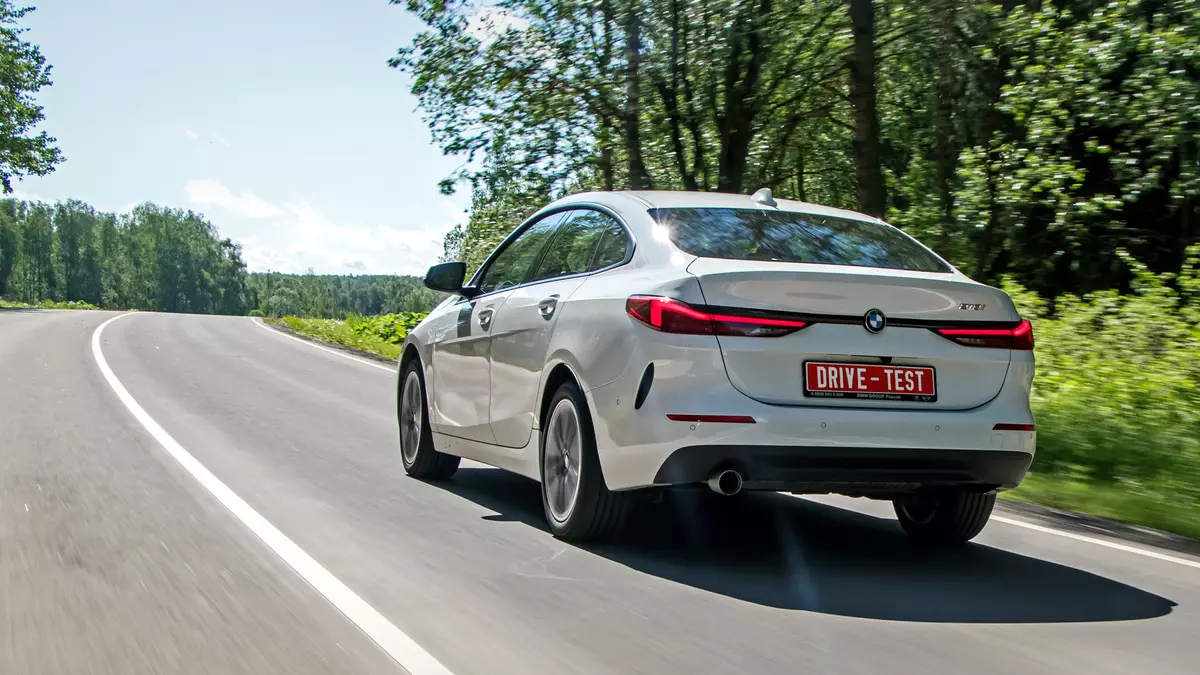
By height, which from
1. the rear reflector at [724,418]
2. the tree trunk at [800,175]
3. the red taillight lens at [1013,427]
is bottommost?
the red taillight lens at [1013,427]

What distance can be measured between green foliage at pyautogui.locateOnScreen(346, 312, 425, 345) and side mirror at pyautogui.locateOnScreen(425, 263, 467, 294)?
2304 centimetres

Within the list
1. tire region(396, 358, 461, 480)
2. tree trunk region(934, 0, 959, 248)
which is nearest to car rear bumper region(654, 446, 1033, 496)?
tire region(396, 358, 461, 480)

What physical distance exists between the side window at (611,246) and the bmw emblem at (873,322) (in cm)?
123

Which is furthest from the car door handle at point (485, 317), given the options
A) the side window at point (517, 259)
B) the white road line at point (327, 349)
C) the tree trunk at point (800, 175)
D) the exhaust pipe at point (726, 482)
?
the tree trunk at point (800, 175)

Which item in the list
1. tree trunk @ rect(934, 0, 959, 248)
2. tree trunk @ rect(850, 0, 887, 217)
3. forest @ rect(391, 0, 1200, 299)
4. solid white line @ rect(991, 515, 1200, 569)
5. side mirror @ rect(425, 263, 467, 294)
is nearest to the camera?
solid white line @ rect(991, 515, 1200, 569)

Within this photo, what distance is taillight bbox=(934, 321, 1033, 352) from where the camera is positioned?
217 inches

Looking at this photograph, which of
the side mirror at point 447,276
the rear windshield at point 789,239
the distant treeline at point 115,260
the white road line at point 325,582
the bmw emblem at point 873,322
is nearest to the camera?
the white road line at point 325,582

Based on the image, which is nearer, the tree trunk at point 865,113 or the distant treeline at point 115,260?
the tree trunk at point 865,113

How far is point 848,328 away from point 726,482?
2.62ft

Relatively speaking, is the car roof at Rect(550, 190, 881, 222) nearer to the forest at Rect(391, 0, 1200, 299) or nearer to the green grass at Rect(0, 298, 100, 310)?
the forest at Rect(391, 0, 1200, 299)

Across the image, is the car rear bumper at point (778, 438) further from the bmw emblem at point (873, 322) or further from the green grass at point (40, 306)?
the green grass at point (40, 306)

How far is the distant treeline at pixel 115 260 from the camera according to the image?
160 metres

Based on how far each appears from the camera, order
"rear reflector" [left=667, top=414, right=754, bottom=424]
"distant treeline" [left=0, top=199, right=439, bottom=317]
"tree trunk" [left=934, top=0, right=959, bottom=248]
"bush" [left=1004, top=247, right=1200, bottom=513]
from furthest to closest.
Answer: "distant treeline" [left=0, top=199, right=439, bottom=317], "tree trunk" [left=934, top=0, right=959, bottom=248], "bush" [left=1004, top=247, right=1200, bottom=513], "rear reflector" [left=667, top=414, right=754, bottom=424]

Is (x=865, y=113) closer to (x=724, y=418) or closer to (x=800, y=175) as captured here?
(x=724, y=418)
